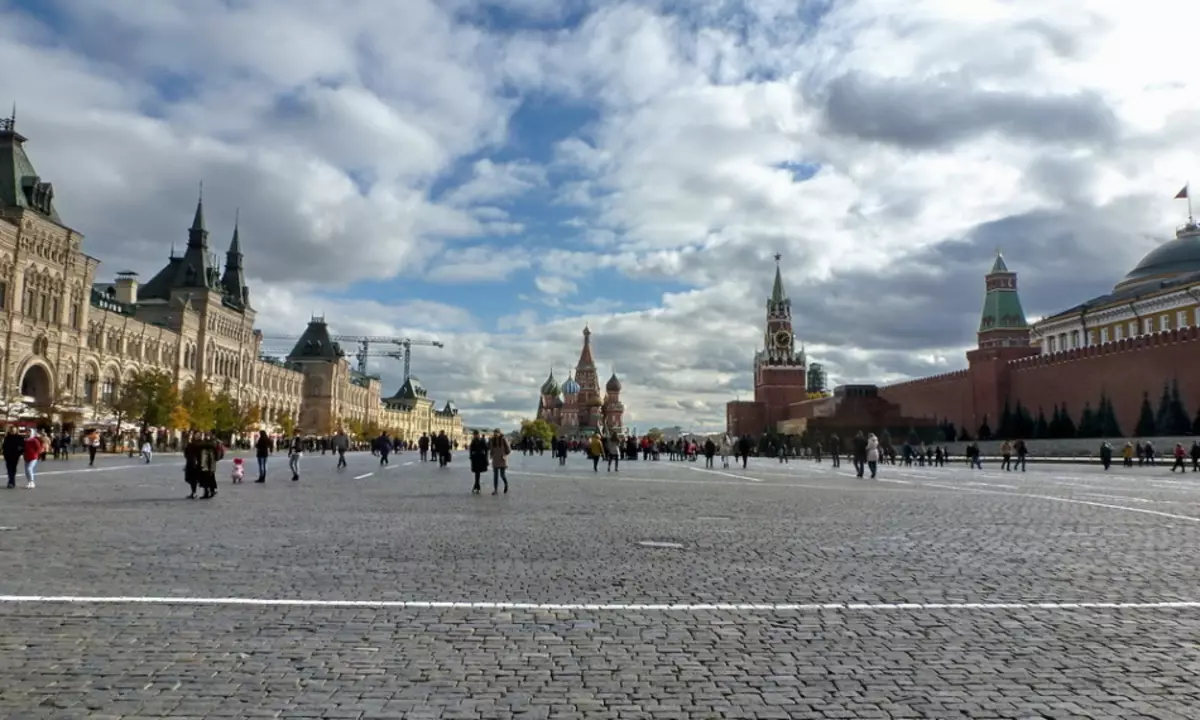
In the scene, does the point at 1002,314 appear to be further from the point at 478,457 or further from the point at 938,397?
the point at 478,457

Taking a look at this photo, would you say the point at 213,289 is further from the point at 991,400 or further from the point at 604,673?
the point at 604,673

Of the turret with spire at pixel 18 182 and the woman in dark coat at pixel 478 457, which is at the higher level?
the turret with spire at pixel 18 182

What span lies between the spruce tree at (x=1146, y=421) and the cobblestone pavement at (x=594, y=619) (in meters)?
41.2

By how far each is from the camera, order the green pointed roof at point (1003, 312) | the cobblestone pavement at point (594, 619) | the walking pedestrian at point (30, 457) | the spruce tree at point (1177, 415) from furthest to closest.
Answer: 1. the green pointed roof at point (1003, 312)
2. the spruce tree at point (1177, 415)
3. the walking pedestrian at point (30, 457)
4. the cobblestone pavement at point (594, 619)

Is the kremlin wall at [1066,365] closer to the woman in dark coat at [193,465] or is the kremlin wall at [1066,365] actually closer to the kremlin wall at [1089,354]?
the kremlin wall at [1089,354]

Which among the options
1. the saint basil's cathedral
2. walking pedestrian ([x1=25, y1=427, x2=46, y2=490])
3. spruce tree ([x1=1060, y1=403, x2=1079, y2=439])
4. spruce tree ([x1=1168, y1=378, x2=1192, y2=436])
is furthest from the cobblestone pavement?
the saint basil's cathedral

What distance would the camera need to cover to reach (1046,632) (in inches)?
233

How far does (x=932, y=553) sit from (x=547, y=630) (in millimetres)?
5406

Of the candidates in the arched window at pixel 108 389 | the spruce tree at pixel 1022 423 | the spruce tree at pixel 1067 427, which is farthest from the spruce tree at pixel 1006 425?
the arched window at pixel 108 389

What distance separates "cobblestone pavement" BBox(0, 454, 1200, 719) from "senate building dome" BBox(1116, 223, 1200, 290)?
75.8m

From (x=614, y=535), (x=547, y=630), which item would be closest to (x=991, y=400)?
(x=614, y=535)

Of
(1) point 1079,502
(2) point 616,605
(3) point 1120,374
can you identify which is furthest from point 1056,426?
(2) point 616,605

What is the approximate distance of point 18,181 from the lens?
2014 inches

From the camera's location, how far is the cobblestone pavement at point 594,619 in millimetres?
4465
